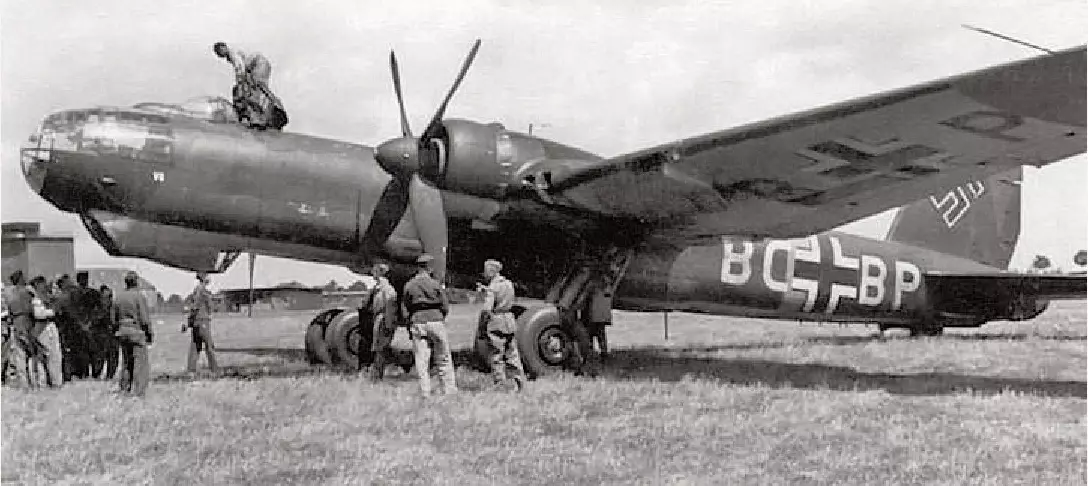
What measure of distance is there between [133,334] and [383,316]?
7.71 ft

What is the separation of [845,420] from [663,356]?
6.19 metres


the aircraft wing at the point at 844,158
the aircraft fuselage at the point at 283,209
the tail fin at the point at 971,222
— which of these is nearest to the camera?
the aircraft wing at the point at 844,158

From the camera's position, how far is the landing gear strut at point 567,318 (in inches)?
385

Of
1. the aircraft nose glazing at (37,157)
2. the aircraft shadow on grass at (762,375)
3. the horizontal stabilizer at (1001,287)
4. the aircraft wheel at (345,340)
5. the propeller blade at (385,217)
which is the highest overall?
the aircraft nose glazing at (37,157)

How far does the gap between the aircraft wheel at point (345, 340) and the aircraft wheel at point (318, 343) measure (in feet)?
0.46

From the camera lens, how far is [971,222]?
14.9 meters

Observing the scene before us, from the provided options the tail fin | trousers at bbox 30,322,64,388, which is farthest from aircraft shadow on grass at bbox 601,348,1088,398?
trousers at bbox 30,322,64,388

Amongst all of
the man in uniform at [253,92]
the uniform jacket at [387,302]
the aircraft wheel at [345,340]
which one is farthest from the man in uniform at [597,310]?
the man in uniform at [253,92]

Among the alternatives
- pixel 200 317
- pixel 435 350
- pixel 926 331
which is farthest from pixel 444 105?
pixel 926 331

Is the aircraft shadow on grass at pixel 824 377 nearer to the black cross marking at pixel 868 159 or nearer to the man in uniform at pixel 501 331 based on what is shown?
the man in uniform at pixel 501 331

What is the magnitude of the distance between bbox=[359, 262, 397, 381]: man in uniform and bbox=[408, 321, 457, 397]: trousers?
118 centimetres

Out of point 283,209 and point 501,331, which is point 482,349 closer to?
point 501,331

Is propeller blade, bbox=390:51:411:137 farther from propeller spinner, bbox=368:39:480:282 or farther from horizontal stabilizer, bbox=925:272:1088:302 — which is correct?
horizontal stabilizer, bbox=925:272:1088:302

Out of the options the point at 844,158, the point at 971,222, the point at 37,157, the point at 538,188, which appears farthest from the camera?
the point at 971,222
